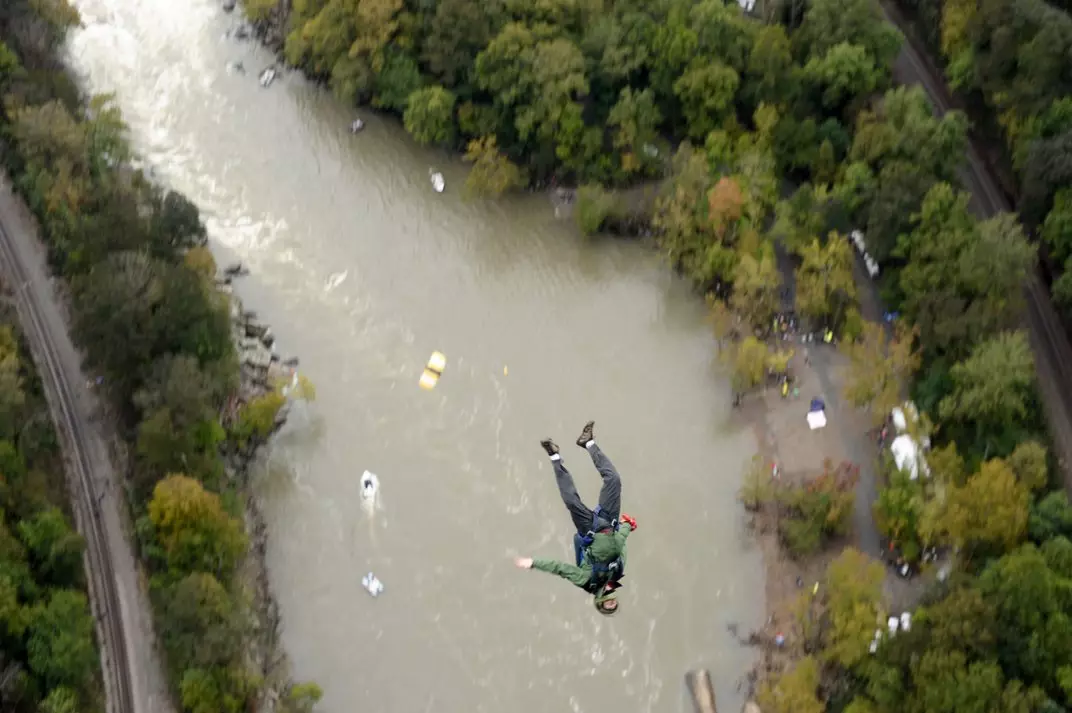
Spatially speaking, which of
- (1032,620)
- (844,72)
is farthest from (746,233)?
(1032,620)

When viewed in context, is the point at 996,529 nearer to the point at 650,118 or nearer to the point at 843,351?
the point at 843,351

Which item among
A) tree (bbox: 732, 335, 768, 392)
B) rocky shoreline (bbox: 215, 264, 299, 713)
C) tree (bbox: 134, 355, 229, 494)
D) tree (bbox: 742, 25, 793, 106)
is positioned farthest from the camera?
tree (bbox: 742, 25, 793, 106)

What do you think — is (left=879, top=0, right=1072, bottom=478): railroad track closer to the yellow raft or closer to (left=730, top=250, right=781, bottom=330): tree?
(left=730, top=250, right=781, bottom=330): tree

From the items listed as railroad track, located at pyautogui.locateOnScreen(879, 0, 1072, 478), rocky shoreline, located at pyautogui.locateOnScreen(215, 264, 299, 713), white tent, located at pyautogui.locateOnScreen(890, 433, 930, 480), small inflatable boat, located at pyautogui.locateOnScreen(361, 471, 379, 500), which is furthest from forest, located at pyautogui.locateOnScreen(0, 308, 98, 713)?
railroad track, located at pyautogui.locateOnScreen(879, 0, 1072, 478)

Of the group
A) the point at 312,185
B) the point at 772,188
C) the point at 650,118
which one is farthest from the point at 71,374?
the point at 772,188

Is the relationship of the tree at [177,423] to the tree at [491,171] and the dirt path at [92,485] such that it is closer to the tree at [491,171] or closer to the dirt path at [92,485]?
the dirt path at [92,485]
